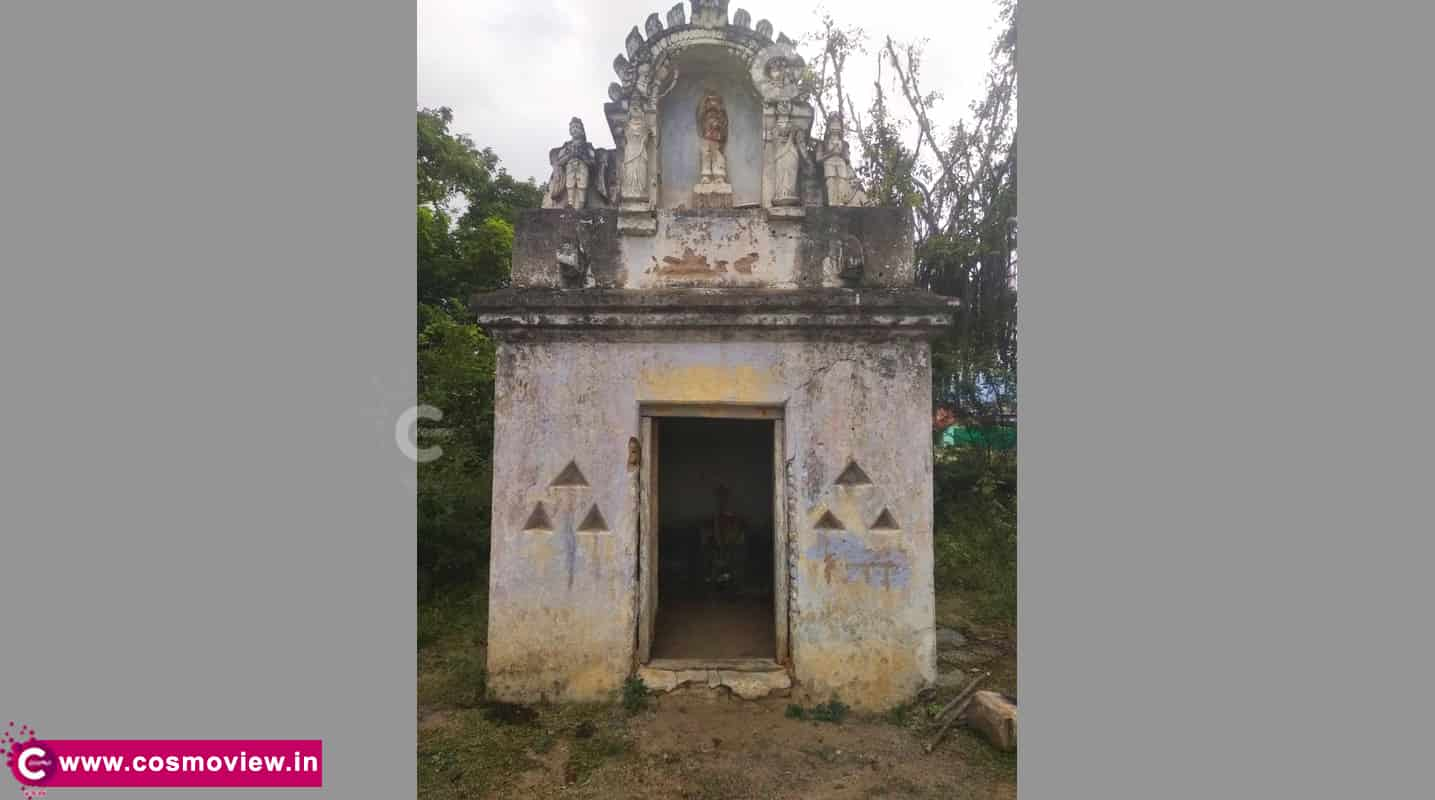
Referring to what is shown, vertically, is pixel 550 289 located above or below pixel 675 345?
above

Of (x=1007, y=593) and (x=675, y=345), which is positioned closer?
(x=675, y=345)

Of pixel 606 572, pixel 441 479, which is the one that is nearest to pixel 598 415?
pixel 606 572

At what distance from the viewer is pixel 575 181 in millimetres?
5656

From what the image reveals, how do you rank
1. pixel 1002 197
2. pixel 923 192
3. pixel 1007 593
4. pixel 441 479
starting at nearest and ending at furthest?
pixel 1007 593 → pixel 441 479 → pixel 1002 197 → pixel 923 192

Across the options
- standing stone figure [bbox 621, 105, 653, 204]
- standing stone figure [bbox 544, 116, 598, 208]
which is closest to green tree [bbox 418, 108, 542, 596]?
standing stone figure [bbox 544, 116, 598, 208]

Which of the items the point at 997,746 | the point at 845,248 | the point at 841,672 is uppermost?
the point at 845,248

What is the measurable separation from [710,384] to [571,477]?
1.33 m

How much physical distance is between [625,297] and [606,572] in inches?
85.8

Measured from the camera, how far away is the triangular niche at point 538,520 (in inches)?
205

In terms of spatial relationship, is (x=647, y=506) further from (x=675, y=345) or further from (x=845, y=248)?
(x=845, y=248)

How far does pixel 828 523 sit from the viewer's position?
5195mm

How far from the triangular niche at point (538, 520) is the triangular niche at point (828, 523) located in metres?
2.12

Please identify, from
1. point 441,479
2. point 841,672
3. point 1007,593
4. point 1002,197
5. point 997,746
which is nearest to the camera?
point 997,746

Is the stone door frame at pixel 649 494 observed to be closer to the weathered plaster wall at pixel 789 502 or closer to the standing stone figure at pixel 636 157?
the weathered plaster wall at pixel 789 502
